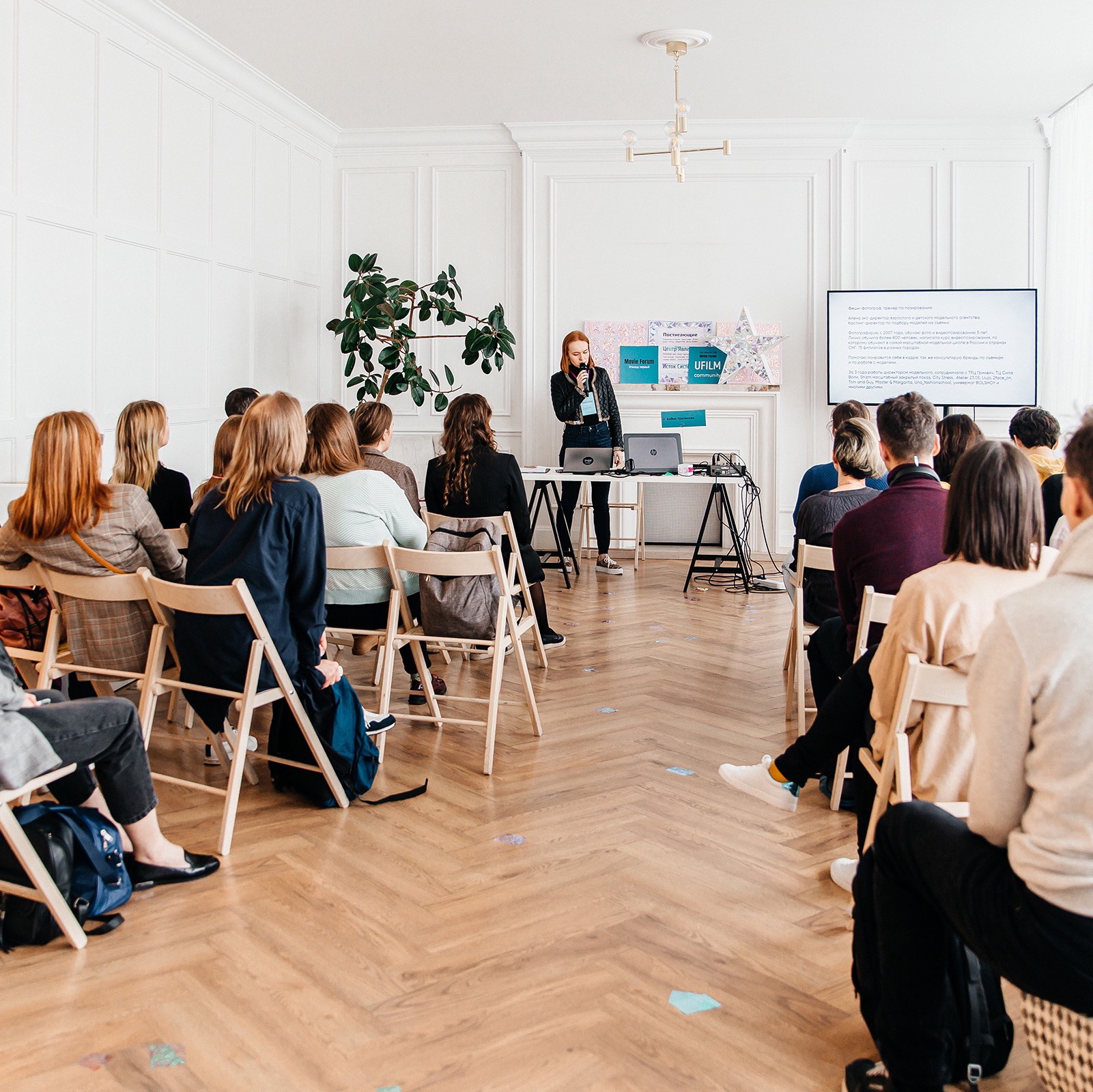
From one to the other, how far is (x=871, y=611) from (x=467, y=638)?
4.92ft

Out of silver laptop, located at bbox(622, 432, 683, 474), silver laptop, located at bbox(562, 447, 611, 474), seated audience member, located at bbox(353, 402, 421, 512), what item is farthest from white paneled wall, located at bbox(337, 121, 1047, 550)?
seated audience member, located at bbox(353, 402, 421, 512)

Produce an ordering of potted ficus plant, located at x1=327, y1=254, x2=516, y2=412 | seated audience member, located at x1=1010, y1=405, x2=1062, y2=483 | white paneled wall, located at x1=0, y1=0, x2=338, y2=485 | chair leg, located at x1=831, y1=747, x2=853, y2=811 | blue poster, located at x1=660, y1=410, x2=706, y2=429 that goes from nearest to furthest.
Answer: chair leg, located at x1=831, y1=747, x2=853, y2=811 < seated audience member, located at x1=1010, y1=405, x2=1062, y2=483 < white paneled wall, located at x1=0, y1=0, x2=338, y2=485 < potted ficus plant, located at x1=327, y1=254, x2=516, y2=412 < blue poster, located at x1=660, y1=410, x2=706, y2=429

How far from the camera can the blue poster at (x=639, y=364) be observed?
8.46 meters

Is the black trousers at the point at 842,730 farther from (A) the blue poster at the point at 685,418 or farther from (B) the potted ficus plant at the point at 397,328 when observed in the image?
(A) the blue poster at the point at 685,418

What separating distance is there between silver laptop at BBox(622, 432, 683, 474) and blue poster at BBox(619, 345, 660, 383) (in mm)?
1397

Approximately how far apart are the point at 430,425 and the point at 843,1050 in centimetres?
711

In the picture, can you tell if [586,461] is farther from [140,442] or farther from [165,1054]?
[165,1054]

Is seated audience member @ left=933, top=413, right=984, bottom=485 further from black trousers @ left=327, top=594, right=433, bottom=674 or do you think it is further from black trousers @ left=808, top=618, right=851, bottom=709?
black trousers @ left=327, top=594, right=433, bottom=674

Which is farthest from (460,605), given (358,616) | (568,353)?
(568,353)

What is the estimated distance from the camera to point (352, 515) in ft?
12.6

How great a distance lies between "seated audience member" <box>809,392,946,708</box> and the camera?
3.03 metres

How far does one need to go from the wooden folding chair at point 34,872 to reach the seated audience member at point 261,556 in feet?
2.24

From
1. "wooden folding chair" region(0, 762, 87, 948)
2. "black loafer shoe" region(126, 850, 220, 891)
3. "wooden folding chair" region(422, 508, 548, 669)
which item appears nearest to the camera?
"wooden folding chair" region(0, 762, 87, 948)

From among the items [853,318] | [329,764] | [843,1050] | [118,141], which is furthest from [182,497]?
[853,318]
